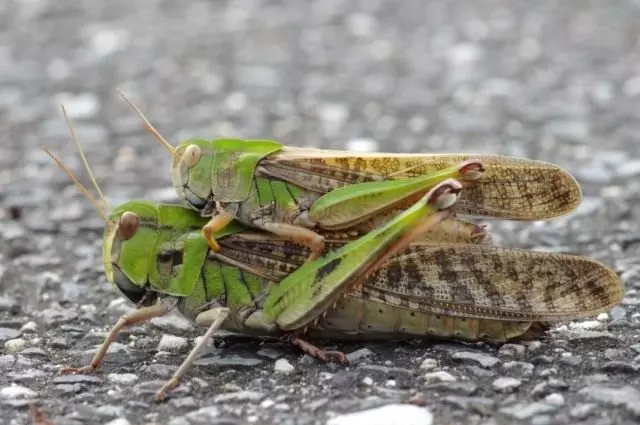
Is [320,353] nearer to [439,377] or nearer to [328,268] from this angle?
[328,268]

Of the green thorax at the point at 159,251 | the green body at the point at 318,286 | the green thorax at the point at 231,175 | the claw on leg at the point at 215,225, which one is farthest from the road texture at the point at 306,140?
the green thorax at the point at 231,175

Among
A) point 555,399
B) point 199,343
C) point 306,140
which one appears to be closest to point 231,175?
point 199,343

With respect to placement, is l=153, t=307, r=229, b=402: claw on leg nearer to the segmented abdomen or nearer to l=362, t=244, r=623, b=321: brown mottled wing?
the segmented abdomen

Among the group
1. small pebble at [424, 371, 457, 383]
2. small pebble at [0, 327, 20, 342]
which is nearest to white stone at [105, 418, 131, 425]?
small pebble at [424, 371, 457, 383]

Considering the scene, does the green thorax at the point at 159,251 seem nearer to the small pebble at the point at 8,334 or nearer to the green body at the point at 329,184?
the green body at the point at 329,184

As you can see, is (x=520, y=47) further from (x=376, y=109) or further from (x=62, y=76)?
(x=62, y=76)

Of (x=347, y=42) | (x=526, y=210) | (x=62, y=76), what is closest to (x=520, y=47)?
(x=347, y=42)
